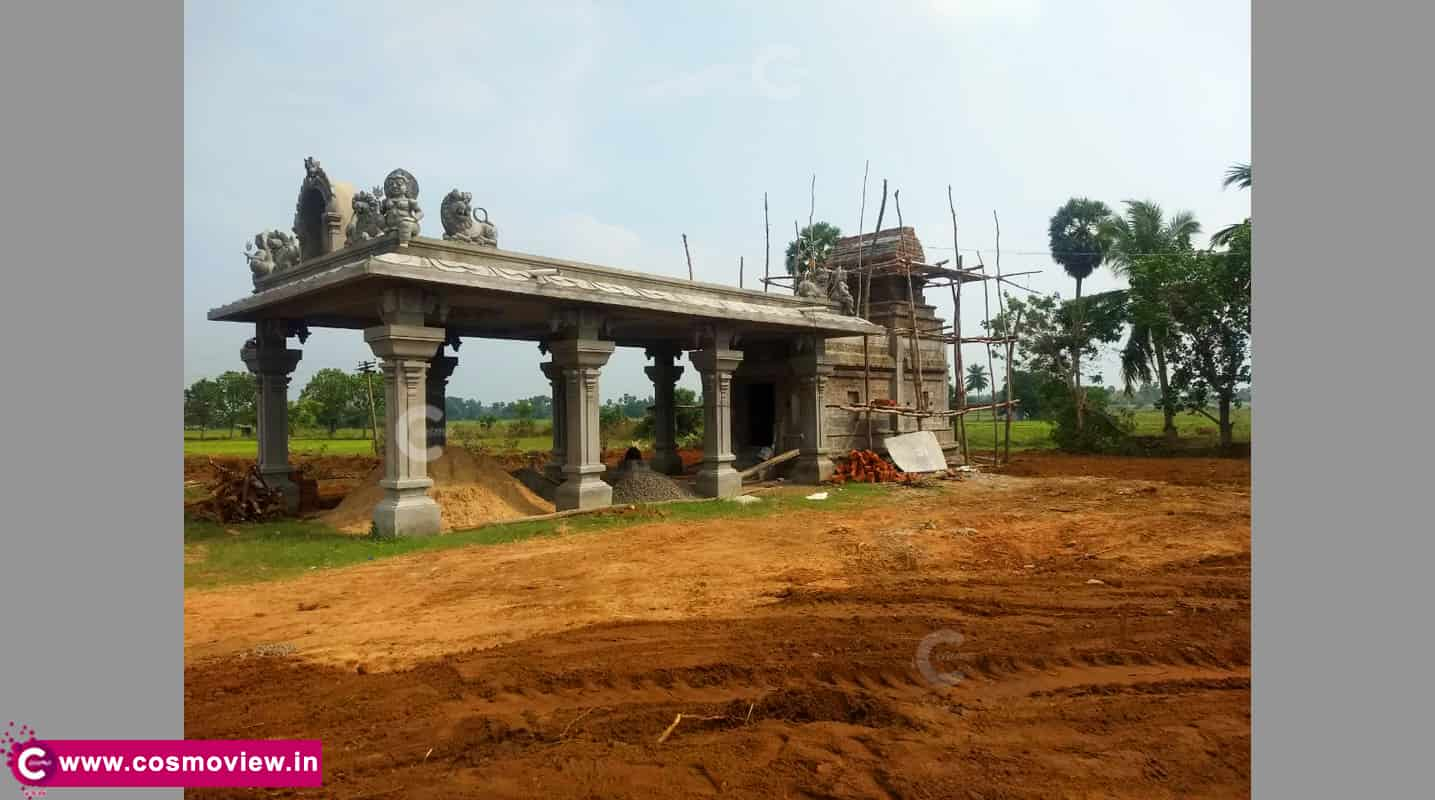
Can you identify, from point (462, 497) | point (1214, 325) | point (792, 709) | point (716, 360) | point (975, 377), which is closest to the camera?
point (792, 709)

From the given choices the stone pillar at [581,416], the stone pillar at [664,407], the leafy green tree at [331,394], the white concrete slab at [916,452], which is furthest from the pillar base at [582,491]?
the leafy green tree at [331,394]

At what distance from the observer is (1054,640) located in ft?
16.7

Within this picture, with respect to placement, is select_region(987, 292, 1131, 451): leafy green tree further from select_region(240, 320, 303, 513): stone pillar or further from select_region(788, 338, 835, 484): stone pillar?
select_region(240, 320, 303, 513): stone pillar

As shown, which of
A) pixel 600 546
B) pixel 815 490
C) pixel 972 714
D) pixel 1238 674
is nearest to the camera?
pixel 972 714

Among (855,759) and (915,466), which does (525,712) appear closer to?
(855,759)

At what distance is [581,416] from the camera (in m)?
11.5

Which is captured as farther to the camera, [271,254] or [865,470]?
[865,470]

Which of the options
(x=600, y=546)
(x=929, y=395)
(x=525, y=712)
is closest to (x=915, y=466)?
(x=929, y=395)

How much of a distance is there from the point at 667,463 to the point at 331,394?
25.3 m

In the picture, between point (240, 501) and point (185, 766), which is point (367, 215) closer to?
point (240, 501)

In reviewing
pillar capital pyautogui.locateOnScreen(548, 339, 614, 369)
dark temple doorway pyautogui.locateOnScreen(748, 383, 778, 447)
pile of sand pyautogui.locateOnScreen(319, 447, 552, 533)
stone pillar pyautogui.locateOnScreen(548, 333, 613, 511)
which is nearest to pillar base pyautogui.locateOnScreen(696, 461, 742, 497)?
stone pillar pyautogui.locateOnScreen(548, 333, 613, 511)

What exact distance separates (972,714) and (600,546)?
5740mm

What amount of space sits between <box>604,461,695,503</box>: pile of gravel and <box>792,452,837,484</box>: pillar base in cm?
302
